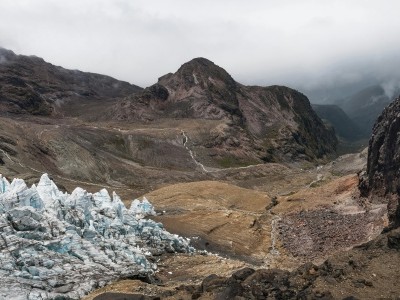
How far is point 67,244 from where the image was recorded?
36594 millimetres

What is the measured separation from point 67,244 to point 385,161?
46.9 meters

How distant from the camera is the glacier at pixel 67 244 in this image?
3192 centimetres

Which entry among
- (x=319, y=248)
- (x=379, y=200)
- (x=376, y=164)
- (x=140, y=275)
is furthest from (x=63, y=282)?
(x=376, y=164)

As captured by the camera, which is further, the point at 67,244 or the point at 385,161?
the point at 385,161

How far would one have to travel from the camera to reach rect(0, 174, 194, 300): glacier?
3192 cm

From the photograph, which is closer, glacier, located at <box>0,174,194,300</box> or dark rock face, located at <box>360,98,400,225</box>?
glacier, located at <box>0,174,194,300</box>

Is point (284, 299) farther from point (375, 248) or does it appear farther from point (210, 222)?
point (210, 222)

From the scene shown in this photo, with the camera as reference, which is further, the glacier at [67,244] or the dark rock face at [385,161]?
the dark rock face at [385,161]

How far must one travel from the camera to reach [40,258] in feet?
111

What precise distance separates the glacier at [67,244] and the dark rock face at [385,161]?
98.3ft

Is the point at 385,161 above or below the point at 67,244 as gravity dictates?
above

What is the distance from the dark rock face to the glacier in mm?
29952

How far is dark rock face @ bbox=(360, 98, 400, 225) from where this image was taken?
63062 millimetres

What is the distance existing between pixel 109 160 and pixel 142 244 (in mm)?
137099
